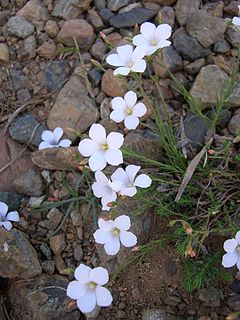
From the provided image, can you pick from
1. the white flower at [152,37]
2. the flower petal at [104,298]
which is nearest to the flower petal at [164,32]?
the white flower at [152,37]

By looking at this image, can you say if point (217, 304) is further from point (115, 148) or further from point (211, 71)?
point (211, 71)

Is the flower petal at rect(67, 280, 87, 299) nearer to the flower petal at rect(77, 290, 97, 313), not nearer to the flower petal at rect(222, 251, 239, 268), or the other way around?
the flower petal at rect(77, 290, 97, 313)

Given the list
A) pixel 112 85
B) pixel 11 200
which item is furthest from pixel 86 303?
pixel 112 85

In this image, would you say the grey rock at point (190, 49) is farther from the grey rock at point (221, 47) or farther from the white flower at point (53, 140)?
the white flower at point (53, 140)

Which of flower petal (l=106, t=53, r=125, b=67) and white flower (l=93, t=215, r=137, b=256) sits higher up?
flower petal (l=106, t=53, r=125, b=67)

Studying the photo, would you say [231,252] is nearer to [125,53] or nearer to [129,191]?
[129,191]

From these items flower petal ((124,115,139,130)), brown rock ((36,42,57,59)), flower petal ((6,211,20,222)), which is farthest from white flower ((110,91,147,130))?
brown rock ((36,42,57,59))

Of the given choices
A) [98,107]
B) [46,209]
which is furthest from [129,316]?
[98,107]
